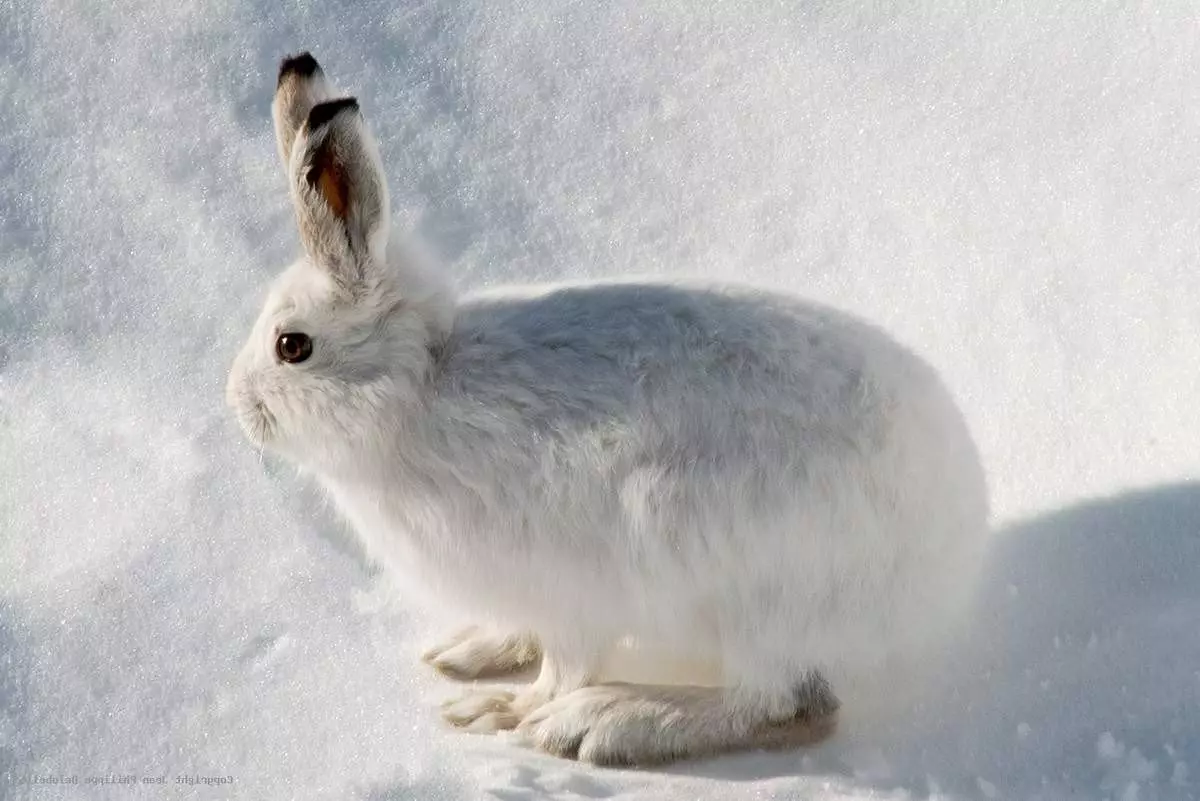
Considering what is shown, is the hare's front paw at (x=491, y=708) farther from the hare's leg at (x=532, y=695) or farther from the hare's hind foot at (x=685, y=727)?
the hare's hind foot at (x=685, y=727)

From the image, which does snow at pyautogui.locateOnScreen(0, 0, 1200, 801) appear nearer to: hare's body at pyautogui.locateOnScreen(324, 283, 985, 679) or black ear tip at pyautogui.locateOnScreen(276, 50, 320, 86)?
hare's body at pyautogui.locateOnScreen(324, 283, 985, 679)

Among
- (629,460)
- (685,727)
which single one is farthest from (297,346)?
(685,727)

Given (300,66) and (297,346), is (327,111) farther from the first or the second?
(297,346)

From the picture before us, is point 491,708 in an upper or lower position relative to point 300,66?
lower

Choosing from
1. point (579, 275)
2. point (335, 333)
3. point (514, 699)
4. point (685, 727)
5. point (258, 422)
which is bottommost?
point (685, 727)

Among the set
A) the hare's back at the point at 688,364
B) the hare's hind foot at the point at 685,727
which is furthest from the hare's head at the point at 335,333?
the hare's hind foot at the point at 685,727

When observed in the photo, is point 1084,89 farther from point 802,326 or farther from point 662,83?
point 802,326

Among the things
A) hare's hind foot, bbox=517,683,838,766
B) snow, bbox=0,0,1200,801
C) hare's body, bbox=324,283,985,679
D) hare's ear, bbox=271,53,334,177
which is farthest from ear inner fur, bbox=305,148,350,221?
hare's hind foot, bbox=517,683,838,766
